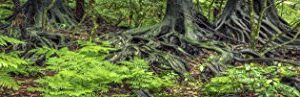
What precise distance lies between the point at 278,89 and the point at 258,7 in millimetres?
6876

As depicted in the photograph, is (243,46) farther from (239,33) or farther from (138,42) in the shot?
(138,42)

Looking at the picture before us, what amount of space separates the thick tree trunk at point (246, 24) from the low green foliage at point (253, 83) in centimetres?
496

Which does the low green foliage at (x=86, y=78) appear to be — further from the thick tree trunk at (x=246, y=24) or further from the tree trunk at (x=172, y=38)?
the thick tree trunk at (x=246, y=24)

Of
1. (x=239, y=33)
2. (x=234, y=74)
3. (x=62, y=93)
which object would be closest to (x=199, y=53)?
(x=239, y=33)

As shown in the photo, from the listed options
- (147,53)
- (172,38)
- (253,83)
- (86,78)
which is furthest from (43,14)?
(253,83)

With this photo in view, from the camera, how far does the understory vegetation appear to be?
672 cm

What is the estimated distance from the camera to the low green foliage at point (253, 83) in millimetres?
6578

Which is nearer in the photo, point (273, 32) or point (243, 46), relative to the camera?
point (243, 46)

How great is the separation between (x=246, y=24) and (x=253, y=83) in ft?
21.3

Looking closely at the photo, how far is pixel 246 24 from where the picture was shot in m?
13.0

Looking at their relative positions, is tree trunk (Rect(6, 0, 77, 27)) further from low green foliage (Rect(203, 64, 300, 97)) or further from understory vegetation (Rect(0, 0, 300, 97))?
low green foliage (Rect(203, 64, 300, 97))

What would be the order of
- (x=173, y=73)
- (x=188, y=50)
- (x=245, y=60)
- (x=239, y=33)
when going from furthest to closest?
(x=239, y=33)
(x=188, y=50)
(x=245, y=60)
(x=173, y=73)

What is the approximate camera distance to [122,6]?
1711cm

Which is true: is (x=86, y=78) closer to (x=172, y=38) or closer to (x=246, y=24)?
(x=172, y=38)
